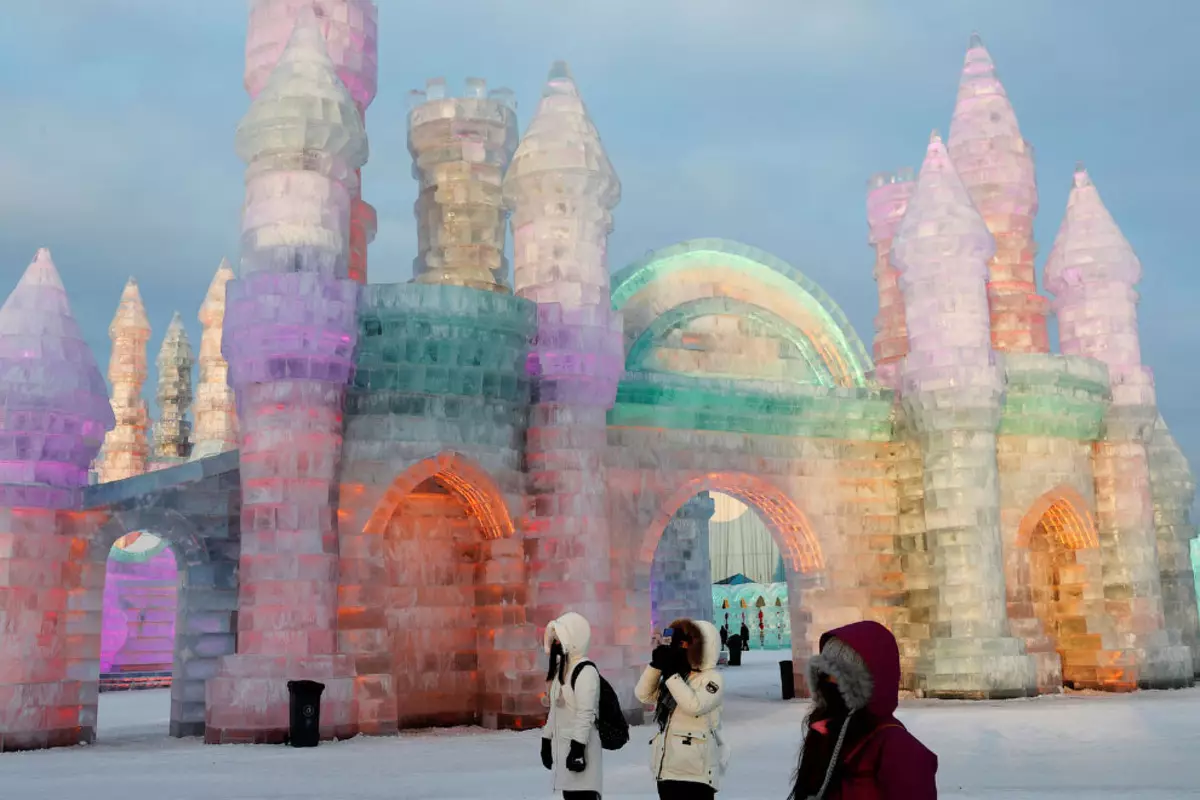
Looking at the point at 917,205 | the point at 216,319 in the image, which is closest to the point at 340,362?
the point at 917,205

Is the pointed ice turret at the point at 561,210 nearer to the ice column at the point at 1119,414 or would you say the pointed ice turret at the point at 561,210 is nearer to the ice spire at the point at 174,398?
the ice column at the point at 1119,414

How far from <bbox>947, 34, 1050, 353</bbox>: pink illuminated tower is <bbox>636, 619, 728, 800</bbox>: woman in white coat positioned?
15259mm

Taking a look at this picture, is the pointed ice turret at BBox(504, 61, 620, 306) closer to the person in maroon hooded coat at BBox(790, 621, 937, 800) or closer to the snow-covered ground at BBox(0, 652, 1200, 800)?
the snow-covered ground at BBox(0, 652, 1200, 800)

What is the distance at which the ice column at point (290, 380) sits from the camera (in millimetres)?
12844

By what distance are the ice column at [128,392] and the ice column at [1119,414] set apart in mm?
22527

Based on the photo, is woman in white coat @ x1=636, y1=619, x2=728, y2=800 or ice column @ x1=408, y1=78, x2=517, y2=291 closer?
woman in white coat @ x1=636, y1=619, x2=728, y2=800

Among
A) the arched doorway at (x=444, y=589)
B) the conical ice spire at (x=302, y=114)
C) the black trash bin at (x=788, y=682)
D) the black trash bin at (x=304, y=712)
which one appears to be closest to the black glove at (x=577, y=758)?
the black trash bin at (x=304, y=712)

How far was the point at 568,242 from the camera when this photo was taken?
15.2 metres

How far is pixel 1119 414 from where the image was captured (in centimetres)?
1889

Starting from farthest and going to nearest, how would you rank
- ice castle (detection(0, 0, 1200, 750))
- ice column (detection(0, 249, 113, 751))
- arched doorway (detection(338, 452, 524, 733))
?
1. arched doorway (detection(338, 452, 524, 733))
2. ice castle (detection(0, 0, 1200, 750))
3. ice column (detection(0, 249, 113, 751))

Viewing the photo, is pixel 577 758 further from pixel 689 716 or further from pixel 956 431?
pixel 956 431

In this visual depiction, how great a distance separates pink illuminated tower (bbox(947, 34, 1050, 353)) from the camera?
1981 centimetres

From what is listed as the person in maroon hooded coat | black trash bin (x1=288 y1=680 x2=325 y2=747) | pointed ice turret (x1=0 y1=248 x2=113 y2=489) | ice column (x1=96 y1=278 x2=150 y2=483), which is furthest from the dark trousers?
ice column (x1=96 y1=278 x2=150 y2=483)

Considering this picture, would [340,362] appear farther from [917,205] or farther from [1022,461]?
[1022,461]
